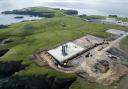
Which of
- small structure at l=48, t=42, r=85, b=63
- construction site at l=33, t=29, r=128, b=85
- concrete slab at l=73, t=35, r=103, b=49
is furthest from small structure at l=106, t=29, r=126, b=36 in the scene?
small structure at l=48, t=42, r=85, b=63

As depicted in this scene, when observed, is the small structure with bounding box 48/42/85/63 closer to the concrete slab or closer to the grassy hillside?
the concrete slab

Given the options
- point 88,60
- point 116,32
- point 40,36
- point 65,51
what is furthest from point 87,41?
point 88,60

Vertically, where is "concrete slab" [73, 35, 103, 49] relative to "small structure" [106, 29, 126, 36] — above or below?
below

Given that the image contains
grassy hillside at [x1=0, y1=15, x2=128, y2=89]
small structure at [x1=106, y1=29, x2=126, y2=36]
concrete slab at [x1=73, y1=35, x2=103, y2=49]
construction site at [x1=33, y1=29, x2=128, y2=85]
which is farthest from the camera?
small structure at [x1=106, y1=29, x2=126, y2=36]

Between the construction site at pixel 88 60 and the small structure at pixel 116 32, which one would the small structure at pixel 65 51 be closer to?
the construction site at pixel 88 60

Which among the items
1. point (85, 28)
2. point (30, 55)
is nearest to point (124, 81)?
point (30, 55)

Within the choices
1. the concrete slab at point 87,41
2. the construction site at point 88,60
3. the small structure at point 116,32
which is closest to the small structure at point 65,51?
the construction site at point 88,60
